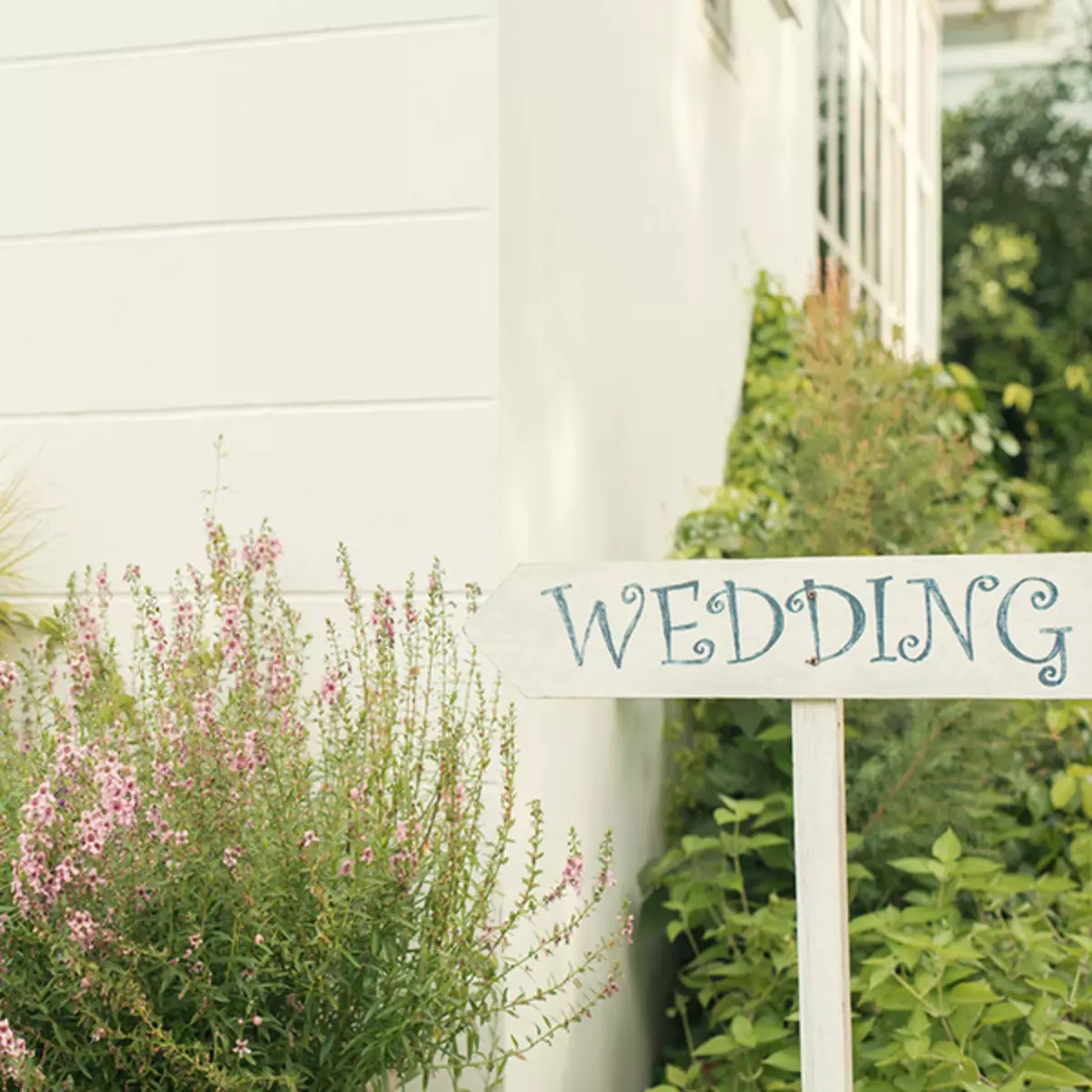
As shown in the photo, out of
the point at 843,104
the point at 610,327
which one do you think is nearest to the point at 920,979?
the point at 610,327

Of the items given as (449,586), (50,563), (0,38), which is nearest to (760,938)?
(449,586)

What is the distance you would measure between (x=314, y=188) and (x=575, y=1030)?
1.56m

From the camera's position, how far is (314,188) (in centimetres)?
265

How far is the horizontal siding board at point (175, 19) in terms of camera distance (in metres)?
2.61

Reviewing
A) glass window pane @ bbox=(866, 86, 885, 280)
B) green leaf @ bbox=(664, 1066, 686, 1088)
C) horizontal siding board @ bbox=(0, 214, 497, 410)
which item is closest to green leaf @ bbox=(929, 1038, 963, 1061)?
green leaf @ bbox=(664, 1066, 686, 1088)

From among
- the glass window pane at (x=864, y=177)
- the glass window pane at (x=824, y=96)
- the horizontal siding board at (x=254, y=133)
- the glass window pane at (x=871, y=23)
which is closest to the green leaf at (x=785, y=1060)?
the horizontal siding board at (x=254, y=133)

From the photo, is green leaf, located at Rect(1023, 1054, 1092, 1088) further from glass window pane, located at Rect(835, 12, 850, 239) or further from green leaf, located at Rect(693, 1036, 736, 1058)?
glass window pane, located at Rect(835, 12, 850, 239)

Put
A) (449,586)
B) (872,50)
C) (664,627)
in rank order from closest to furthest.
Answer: (664,627) < (449,586) < (872,50)

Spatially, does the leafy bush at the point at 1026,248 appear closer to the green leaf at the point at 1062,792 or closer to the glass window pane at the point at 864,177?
the glass window pane at the point at 864,177

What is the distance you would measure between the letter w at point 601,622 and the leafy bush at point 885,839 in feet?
2.97

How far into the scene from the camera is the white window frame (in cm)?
666

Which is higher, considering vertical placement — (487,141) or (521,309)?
(487,141)

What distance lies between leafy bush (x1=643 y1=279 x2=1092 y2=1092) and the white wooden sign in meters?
0.87

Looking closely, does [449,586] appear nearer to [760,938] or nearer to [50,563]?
[50,563]
